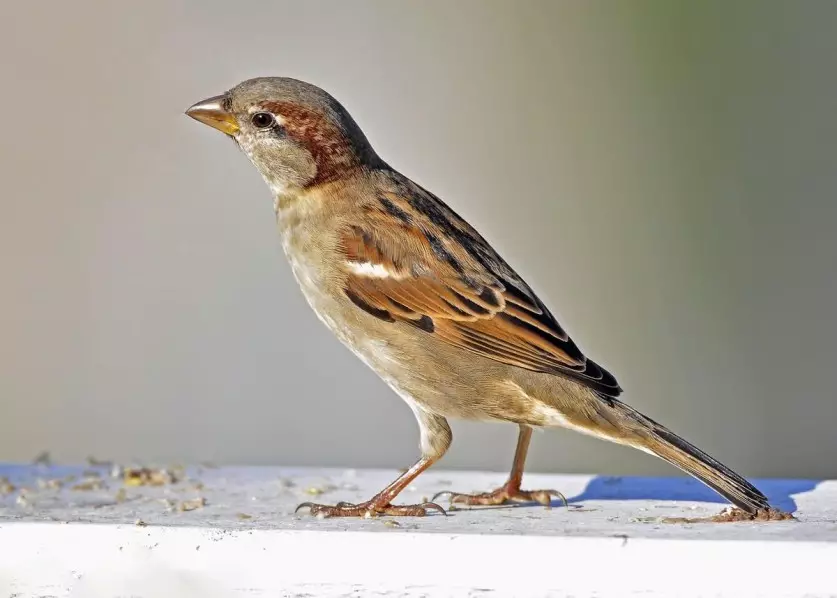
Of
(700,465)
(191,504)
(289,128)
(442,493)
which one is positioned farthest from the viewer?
(289,128)

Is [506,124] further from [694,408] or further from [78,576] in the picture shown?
[78,576]

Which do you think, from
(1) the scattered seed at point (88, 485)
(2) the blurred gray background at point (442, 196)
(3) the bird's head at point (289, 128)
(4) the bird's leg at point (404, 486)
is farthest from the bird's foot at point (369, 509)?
(2) the blurred gray background at point (442, 196)

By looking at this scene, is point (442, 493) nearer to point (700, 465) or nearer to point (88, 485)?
point (700, 465)

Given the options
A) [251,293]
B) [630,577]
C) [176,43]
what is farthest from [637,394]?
[630,577]

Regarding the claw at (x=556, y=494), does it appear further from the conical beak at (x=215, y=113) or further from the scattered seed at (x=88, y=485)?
the conical beak at (x=215, y=113)

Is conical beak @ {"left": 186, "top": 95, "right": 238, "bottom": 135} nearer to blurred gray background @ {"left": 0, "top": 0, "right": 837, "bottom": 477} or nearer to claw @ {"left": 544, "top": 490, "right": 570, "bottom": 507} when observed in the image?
claw @ {"left": 544, "top": 490, "right": 570, "bottom": 507}

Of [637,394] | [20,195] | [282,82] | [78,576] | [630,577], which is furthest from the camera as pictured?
[20,195]

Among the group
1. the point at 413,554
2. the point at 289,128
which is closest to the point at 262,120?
the point at 289,128
